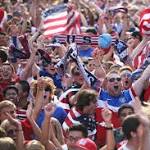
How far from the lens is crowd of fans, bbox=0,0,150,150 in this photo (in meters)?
8.07

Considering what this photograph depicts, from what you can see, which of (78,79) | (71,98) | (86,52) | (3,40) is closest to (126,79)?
(78,79)

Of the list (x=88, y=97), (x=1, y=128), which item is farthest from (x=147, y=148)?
(x=88, y=97)

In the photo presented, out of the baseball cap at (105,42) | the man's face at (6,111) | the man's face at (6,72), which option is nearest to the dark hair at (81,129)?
the man's face at (6,111)

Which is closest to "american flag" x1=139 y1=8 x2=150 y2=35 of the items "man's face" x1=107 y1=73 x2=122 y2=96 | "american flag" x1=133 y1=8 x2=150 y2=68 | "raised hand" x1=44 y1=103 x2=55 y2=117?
"american flag" x1=133 y1=8 x2=150 y2=68

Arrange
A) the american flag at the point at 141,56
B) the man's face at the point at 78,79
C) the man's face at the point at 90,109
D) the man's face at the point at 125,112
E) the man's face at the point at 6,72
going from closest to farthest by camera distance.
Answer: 1. the man's face at the point at 125,112
2. the man's face at the point at 90,109
3. the man's face at the point at 78,79
4. the man's face at the point at 6,72
5. the american flag at the point at 141,56

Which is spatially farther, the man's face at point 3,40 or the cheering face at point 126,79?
the man's face at point 3,40

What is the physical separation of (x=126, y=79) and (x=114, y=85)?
0.69m

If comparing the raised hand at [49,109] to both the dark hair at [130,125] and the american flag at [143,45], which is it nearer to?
the dark hair at [130,125]

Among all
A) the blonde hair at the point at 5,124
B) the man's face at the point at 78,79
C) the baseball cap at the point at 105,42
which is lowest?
the blonde hair at the point at 5,124

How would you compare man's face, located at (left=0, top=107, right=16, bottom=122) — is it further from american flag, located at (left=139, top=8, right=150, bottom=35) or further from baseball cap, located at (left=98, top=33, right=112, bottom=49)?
american flag, located at (left=139, top=8, right=150, bottom=35)

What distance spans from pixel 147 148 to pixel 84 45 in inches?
274

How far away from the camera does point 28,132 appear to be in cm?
909

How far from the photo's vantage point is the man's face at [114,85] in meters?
9.79

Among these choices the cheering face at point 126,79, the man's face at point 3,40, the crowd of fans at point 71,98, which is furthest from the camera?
the man's face at point 3,40
